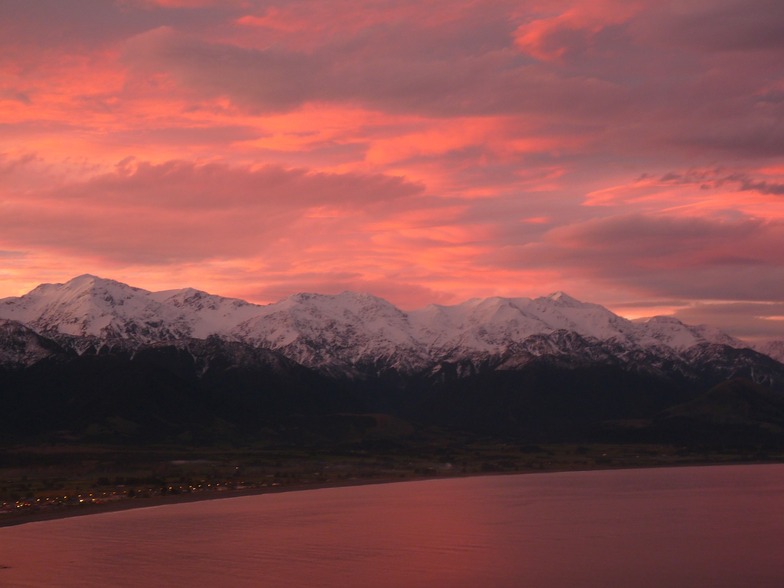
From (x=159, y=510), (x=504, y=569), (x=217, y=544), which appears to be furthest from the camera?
(x=159, y=510)

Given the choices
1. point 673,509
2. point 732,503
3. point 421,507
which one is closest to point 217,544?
point 421,507

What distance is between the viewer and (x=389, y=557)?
103500 mm

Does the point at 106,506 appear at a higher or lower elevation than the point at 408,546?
lower

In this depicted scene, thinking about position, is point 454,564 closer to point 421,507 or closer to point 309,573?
point 309,573

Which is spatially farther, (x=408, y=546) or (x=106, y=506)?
(x=106, y=506)

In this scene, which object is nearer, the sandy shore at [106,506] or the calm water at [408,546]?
the calm water at [408,546]

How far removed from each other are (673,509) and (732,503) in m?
15.8

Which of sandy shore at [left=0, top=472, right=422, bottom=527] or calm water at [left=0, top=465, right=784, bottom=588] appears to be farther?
sandy shore at [left=0, top=472, right=422, bottom=527]

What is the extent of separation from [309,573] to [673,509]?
277 feet

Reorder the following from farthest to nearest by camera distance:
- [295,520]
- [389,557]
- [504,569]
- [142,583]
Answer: [295,520] → [389,557] → [504,569] → [142,583]

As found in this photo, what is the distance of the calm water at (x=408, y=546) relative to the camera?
9056 cm

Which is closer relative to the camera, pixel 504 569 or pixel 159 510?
pixel 504 569

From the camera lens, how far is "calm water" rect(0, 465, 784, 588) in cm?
9056

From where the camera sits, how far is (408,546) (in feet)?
370
